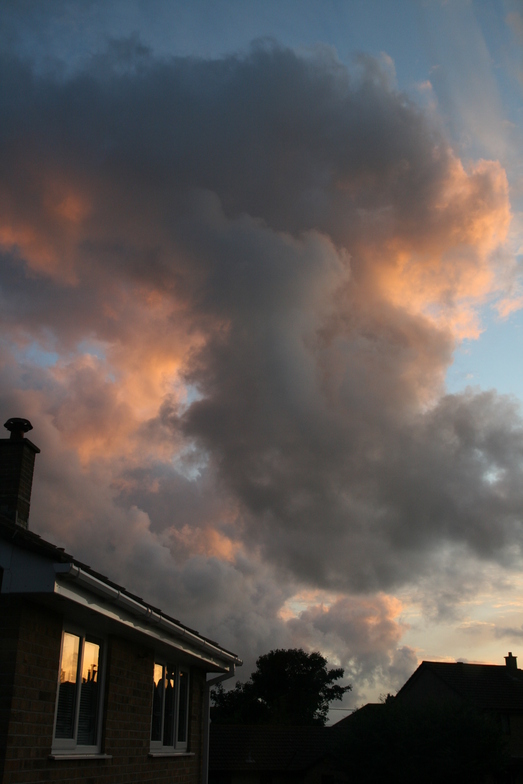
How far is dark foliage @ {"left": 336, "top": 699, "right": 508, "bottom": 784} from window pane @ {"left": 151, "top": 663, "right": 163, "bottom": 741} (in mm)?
16614

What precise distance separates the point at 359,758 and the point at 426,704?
3.81m

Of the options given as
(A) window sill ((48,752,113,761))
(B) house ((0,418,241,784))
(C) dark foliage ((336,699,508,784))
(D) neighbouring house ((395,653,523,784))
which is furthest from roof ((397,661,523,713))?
(A) window sill ((48,752,113,761))

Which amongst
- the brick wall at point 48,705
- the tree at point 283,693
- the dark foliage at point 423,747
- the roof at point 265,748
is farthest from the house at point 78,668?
the tree at point 283,693

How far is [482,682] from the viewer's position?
39906mm

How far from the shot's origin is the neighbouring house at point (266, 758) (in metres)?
39.9

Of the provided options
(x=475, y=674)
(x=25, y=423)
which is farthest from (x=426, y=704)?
(x=25, y=423)

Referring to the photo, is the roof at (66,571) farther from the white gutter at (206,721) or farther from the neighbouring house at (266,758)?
the neighbouring house at (266,758)

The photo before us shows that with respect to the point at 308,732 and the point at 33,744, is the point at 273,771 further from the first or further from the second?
the point at 33,744

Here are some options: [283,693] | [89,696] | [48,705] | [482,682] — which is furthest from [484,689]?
[283,693]

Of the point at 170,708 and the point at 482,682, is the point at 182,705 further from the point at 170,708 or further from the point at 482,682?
the point at 482,682

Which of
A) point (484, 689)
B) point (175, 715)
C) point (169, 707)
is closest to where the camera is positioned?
point (169, 707)

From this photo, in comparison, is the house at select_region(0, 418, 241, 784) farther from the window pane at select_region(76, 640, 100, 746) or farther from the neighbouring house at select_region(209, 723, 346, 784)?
the neighbouring house at select_region(209, 723, 346, 784)

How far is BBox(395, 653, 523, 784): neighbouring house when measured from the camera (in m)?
35.2

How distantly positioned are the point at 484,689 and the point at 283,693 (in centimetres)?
4964
